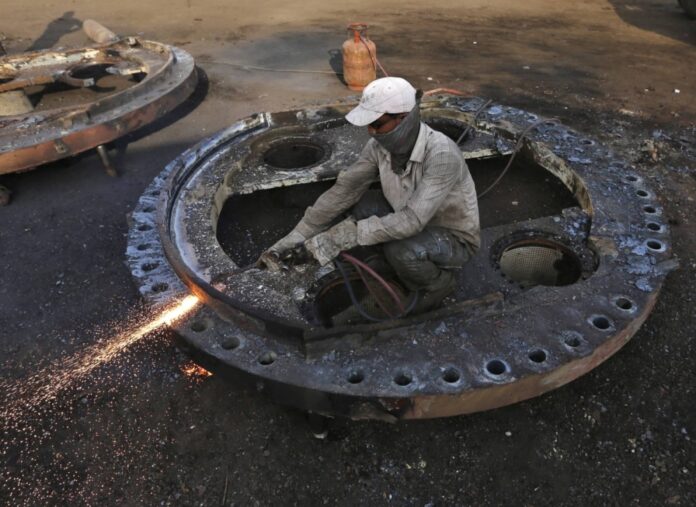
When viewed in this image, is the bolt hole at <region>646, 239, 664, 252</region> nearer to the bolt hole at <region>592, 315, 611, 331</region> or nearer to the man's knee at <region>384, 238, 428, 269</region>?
the bolt hole at <region>592, 315, 611, 331</region>

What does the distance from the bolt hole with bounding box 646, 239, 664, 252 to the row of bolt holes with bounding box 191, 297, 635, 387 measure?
51cm

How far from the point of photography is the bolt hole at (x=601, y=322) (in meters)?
2.38

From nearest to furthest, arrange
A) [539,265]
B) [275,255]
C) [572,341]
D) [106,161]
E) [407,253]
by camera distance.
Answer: [572,341] < [407,253] < [275,255] < [539,265] < [106,161]

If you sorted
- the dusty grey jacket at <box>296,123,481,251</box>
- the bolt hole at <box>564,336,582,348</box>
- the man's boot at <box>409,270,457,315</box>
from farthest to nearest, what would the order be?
the man's boot at <box>409,270,457,315</box> → the dusty grey jacket at <box>296,123,481,251</box> → the bolt hole at <box>564,336,582,348</box>

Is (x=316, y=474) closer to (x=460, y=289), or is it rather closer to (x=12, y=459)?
(x=460, y=289)

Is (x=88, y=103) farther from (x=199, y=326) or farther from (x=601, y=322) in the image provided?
(x=601, y=322)

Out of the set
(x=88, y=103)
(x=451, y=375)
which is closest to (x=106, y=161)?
(x=88, y=103)

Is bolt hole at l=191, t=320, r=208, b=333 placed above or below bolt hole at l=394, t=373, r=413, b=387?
below

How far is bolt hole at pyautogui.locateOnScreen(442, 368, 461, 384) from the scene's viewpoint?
221 cm

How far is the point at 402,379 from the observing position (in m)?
2.22

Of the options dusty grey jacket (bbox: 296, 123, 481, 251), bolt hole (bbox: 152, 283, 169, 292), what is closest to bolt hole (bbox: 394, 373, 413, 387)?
dusty grey jacket (bbox: 296, 123, 481, 251)

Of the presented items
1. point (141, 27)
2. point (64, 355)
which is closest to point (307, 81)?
point (141, 27)

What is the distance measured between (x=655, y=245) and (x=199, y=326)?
2.52 metres

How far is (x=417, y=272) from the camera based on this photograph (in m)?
2.59
